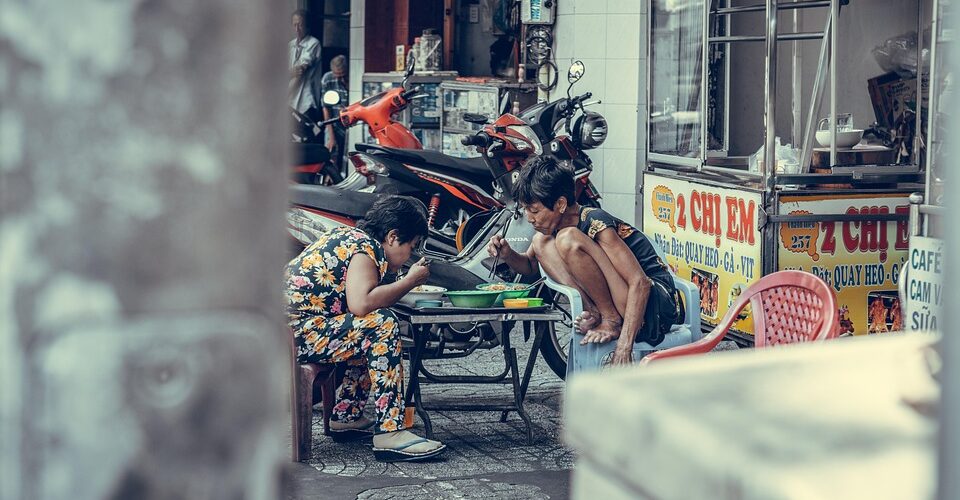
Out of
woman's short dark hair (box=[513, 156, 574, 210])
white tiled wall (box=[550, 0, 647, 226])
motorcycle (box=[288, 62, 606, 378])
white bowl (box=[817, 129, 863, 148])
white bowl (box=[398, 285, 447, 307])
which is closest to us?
woman's short dark hair (box=[513, 156, 574, 210])

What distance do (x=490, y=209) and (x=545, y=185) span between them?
2688mm

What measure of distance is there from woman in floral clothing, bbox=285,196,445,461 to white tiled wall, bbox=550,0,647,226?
499 centimetres

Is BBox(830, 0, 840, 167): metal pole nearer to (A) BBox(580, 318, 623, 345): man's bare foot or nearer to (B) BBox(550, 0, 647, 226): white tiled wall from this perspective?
(A) BBox(580, 318, 623, 345): man's bare foot

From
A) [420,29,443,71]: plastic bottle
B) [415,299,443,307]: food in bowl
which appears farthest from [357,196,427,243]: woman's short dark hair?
[420,29,443,71]: plastic bottle

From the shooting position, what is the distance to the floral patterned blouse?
221 inches

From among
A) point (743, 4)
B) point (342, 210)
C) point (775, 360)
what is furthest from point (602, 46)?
point (775, 360)

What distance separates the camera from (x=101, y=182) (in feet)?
2.75

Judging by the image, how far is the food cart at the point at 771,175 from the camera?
6.82m

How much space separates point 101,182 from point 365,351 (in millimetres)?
4825

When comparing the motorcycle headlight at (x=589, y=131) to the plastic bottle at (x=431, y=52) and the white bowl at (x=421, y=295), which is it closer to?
the white bowl at (x=421, y=295)

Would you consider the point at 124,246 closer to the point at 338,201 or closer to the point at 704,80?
the point at 338,201

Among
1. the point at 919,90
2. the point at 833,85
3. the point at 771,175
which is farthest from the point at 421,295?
the point at 919,90

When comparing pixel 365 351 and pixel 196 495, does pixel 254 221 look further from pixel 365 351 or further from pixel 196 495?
pixel 365 351

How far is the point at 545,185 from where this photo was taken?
5547 mm
